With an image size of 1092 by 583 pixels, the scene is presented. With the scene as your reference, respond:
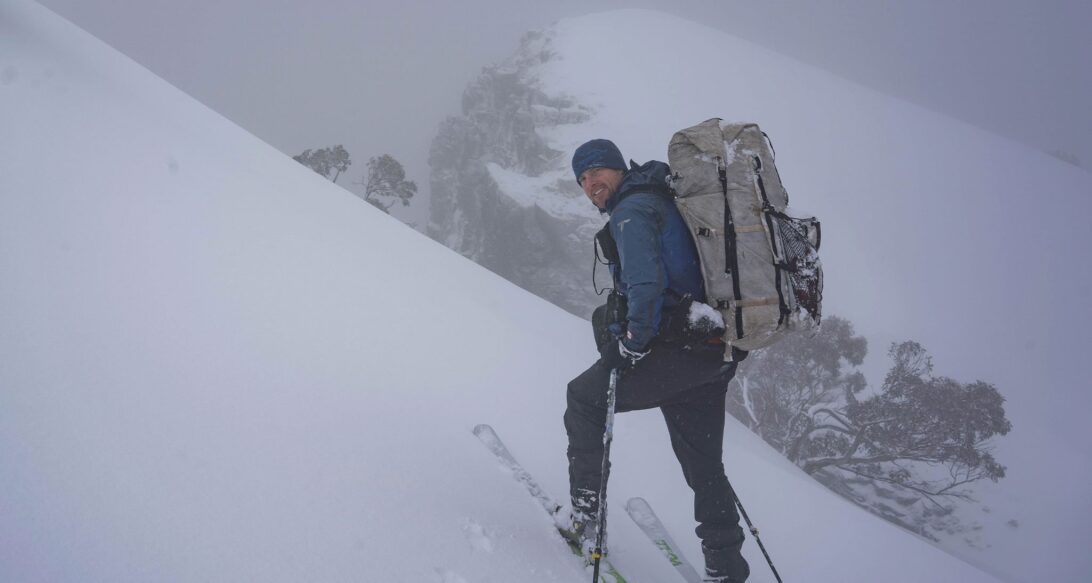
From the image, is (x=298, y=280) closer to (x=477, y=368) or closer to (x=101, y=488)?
(x=477, y=368)

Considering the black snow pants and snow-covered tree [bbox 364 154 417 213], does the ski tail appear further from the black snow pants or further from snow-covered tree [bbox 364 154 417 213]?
snow-covered tree [bbox 364 154 417 213]

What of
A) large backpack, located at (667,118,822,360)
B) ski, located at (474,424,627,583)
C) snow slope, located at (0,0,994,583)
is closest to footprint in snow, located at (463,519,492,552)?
snow slope, located at (0,0,994,583)

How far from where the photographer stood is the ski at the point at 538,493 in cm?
212

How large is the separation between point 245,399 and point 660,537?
2394mm

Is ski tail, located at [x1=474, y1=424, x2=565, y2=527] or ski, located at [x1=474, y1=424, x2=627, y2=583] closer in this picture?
ski, located at [x1=474, y1=424, x2=627, y2=583]

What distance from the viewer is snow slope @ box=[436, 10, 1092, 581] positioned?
17.9m

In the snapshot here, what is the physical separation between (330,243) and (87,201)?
2.25m

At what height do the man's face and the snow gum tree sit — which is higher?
the snow gum tree

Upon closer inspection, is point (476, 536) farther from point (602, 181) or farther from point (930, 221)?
point (930, 221)

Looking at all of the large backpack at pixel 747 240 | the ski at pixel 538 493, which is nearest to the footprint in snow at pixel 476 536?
the ski at pixel 538 493

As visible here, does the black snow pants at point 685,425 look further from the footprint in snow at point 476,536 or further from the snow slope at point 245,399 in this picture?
the footprint in snow at point 476,536

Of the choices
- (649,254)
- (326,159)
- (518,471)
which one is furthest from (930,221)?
(326,159)

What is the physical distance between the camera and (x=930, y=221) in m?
29.6

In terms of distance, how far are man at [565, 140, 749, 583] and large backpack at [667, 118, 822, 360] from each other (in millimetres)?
103
